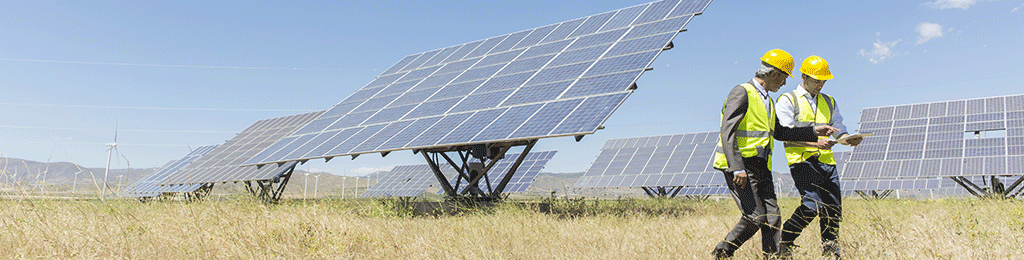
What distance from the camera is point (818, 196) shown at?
4262 millimetres

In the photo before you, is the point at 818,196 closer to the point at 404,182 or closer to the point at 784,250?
the point at 784,250

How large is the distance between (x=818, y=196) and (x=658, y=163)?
→ 20155 millimetres

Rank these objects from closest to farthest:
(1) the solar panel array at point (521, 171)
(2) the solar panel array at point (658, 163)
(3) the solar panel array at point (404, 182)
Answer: (2) the solar panel array at point (658, 163), (1) the solar panel array at point (521, 171), (3) the solar panel array at point (404, 182)

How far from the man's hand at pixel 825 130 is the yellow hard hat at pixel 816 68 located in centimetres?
41

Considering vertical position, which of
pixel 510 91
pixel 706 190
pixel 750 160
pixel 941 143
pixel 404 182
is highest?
pixel 750 160

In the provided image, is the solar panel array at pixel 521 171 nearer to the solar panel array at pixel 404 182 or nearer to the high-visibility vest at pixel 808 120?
the solar panel array at pixel 404 182

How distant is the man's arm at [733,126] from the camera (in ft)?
12.6

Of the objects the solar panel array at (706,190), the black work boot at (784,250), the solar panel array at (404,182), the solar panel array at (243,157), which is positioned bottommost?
the solar panel array at (706,190)

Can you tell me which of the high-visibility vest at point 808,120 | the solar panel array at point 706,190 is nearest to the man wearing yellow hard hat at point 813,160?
the high-visibility vest at point 808,120

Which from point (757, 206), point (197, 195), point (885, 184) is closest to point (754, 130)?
point (757, 206)

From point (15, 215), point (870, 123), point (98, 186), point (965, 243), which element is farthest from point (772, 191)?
point (870, 123)

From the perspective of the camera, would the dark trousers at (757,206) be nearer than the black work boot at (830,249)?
Yes

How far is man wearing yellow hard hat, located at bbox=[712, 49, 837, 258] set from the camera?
3.86 meters

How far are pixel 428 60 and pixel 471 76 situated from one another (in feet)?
17.0
